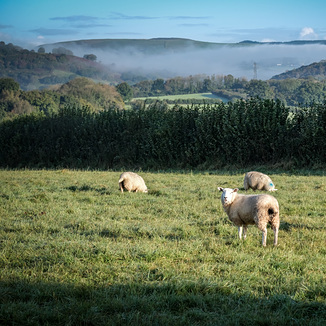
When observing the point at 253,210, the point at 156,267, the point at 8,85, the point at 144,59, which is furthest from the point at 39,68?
the point at 156,267

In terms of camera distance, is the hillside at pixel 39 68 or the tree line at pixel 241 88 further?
the hillside at pixel 39 68

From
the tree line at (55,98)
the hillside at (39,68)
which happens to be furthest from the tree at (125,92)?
the hillside at (39,68)

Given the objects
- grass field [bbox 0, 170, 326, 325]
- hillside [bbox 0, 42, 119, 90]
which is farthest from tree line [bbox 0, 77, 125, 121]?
grass field [bbox 0, 170, 326, 325]

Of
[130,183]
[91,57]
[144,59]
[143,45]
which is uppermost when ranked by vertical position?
[143,45]

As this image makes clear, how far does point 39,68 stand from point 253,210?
113m

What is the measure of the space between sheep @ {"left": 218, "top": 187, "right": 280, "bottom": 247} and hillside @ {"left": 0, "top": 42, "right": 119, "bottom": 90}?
10368 cm

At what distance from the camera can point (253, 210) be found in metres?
7.78

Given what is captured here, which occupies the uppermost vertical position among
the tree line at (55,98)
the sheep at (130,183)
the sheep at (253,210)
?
the tree line at (55,98)

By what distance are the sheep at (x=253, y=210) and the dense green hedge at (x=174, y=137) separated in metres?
16.3

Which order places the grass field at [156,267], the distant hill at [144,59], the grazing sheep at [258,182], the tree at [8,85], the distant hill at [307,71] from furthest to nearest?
the distant hill at [144,59], the tree at [8,85], the distant hill at [307,71], the grazing sheep at [258,182], the grass field at [156,267]

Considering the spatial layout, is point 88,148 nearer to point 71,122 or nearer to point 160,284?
point 71,122

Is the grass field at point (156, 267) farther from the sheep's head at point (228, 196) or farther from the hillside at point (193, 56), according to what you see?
the hillside at point (193, 56)

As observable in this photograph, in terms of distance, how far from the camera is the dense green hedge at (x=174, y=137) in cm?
2528

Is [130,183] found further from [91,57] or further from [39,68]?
[91,57]
